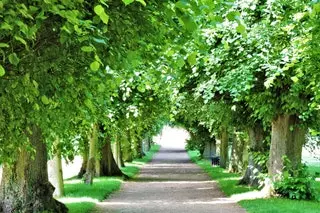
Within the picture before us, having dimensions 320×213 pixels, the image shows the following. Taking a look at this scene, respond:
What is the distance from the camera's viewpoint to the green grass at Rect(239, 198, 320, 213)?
49.3ft

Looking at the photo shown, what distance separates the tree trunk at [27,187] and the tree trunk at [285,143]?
23.9ft

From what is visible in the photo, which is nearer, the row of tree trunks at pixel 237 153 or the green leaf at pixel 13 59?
the green leaf at pixel 13 59

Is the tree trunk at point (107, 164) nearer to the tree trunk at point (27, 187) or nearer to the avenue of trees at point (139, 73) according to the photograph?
the avenue of trees at point (139, 73)

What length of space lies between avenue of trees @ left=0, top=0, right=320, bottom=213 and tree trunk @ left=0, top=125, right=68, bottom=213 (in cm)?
3

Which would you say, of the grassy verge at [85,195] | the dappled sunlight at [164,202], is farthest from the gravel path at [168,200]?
the grassy verge at [85,195]

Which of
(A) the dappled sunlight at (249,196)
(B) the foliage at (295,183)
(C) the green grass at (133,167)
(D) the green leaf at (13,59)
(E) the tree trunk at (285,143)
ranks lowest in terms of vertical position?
(C) the green grass at (133,167)

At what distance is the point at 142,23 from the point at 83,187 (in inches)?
702

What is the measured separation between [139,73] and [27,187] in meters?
6.05

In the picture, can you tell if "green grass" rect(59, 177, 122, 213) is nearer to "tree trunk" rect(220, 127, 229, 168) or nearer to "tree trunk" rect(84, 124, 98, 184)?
"tree trunk" rect(84, 124, 98, 184)

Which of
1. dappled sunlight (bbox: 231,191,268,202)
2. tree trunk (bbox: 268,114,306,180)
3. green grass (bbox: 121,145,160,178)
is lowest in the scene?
green grass (bbox: 121,145,160,178)

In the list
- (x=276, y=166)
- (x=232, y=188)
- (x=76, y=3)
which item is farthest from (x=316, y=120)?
(x=76, y=3)

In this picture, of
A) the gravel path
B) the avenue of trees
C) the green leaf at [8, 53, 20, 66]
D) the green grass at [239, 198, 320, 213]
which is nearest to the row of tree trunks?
the avenue of trees

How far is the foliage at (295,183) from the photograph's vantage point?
1750cm

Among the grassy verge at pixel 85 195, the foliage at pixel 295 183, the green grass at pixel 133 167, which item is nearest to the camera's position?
the grassy verge at pixel 85 195
